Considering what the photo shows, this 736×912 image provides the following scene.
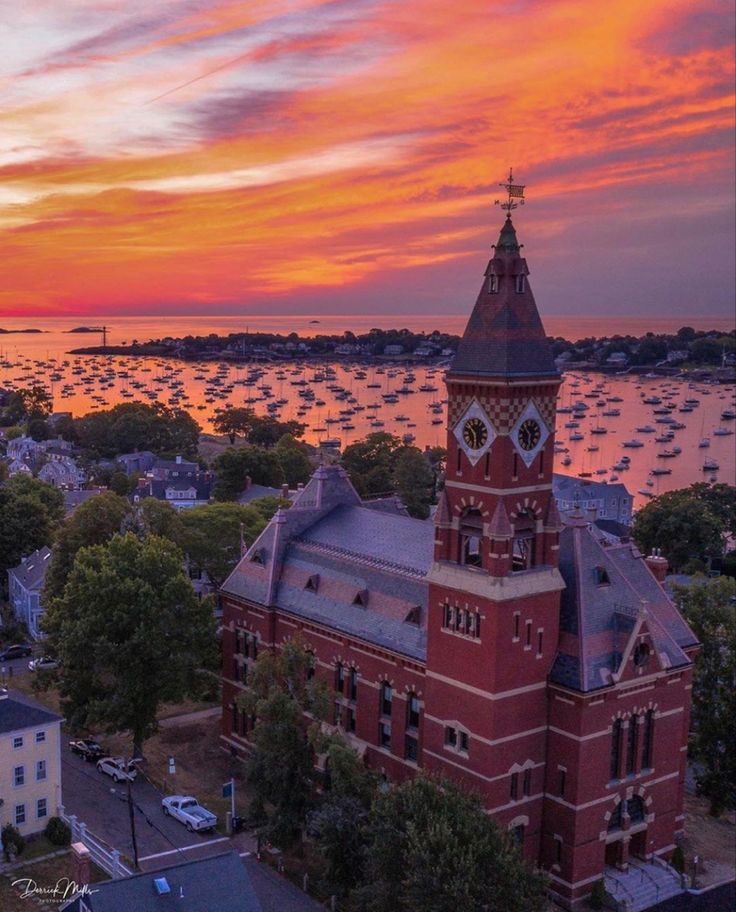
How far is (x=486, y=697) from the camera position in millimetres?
45062

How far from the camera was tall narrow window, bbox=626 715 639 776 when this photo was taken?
4838 centimetres

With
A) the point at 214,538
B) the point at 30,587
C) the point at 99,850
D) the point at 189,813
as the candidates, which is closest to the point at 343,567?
the point at 189,813

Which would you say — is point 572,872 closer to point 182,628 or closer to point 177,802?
point 177,802

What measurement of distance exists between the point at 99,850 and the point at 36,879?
337cm

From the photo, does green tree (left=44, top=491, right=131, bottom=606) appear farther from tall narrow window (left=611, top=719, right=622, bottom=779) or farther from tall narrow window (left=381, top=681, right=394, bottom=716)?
tall narrow window (left=611, top=719, right=622, bottom=779)

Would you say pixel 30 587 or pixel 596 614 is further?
Result: pixel 30 587

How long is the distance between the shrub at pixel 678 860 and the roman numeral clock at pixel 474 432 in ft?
85.2

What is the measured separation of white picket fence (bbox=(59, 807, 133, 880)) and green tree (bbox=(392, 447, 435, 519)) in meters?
87.2

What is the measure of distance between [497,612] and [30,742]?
28.0 meters

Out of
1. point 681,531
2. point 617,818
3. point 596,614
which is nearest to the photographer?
point 596,614

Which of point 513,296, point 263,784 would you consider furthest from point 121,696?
point 513,296

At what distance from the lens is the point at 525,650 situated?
45750 millimetres

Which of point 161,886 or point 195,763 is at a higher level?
point 161,886

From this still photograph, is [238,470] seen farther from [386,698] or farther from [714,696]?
[714,696]
